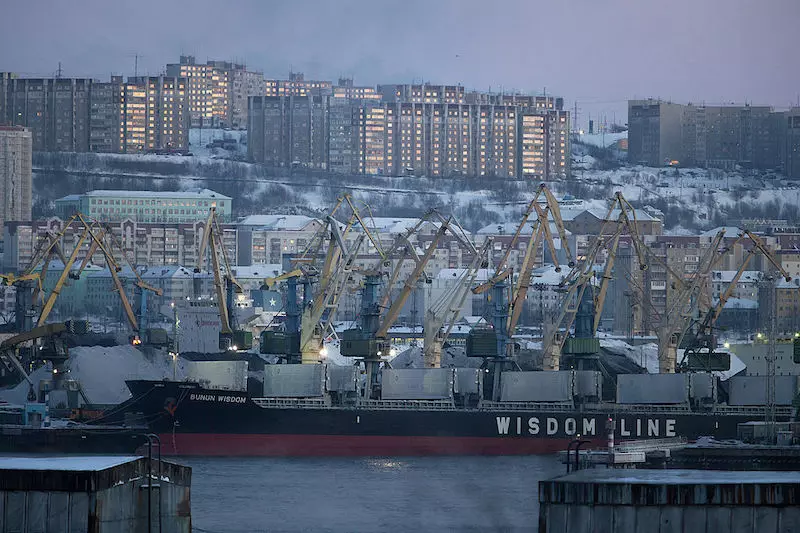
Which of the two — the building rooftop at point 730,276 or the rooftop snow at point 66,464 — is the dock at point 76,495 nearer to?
the rooftop snow at point 66,464

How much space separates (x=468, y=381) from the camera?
240 feet

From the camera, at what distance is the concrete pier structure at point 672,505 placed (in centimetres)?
3081

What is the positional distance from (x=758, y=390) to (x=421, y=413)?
12603 mm

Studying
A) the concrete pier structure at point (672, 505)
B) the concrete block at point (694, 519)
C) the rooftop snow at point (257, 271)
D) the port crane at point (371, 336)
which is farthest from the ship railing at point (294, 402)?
the rooftop snow at point (257, 271)

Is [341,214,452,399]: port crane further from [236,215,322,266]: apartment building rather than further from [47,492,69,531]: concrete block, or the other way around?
[236,215,322,266]: apartment building

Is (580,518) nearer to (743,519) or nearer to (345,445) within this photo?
(743,519)

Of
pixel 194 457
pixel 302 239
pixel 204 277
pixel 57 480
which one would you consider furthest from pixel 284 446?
pixel 302 239

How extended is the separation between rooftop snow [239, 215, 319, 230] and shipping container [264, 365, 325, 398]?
11278 cm

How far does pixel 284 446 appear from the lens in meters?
67.9

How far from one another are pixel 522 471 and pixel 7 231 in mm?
124490

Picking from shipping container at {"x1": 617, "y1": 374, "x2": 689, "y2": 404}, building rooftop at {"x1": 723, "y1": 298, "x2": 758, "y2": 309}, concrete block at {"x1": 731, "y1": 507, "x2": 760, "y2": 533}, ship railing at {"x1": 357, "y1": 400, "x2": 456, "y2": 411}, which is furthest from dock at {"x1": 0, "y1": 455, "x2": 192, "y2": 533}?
building rooftop at {"x1": 723, "y1": 298, "x2": 758, "y2": 309}

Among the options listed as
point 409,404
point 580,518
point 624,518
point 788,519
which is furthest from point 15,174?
point 788,519

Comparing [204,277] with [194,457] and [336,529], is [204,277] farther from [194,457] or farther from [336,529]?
[336,529]

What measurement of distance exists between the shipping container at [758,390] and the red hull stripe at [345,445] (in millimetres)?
6290
